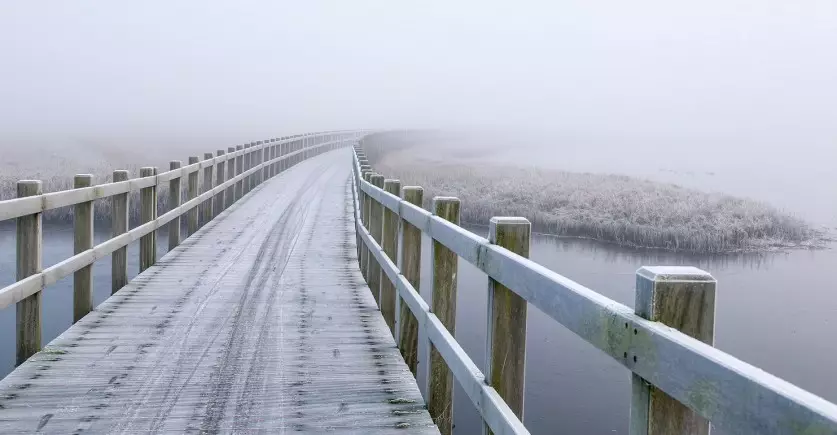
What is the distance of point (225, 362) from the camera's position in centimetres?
571

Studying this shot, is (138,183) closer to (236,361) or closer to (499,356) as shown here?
(236,361)

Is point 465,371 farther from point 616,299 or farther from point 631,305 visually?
point 616,299

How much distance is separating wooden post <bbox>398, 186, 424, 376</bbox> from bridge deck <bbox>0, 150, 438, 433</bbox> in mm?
116

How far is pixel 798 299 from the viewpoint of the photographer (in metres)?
17.1

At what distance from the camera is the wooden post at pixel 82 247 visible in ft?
23.3

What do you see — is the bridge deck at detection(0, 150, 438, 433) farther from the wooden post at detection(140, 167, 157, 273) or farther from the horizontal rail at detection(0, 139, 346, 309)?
the horizontal rail at detection(0, 139, 346, 309)

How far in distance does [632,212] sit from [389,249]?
1817cm

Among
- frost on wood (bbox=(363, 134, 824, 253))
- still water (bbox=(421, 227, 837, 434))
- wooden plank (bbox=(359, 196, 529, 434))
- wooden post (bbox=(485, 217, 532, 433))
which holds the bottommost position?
still water (bbox=(421, 227, 837, 434))

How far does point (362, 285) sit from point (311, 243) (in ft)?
10.2

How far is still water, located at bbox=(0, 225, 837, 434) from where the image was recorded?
11.1 m

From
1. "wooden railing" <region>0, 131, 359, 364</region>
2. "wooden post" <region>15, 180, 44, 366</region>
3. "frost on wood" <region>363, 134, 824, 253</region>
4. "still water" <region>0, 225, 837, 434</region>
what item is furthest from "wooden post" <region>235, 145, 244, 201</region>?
"wooden post" <region>15, 180, 44, 366</region>

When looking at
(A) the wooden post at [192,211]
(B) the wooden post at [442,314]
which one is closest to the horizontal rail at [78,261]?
(A) the wooden post at [192,211]

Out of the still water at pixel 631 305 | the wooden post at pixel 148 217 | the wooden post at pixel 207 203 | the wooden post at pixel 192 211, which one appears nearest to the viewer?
the wooden post at pixel 148 217

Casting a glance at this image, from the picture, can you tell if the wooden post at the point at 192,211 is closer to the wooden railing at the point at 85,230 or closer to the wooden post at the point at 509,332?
the wooden railing at the point at 85,230
